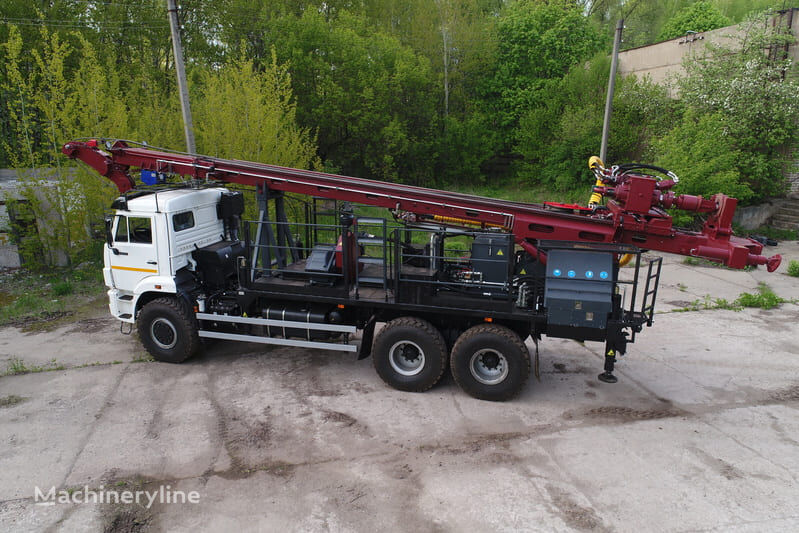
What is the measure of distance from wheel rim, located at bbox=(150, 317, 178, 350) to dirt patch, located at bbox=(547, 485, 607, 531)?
611 centimetres

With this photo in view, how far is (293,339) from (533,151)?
22305 mm

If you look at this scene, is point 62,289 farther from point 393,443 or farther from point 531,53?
point 531,53

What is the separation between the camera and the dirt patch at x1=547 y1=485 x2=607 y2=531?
5020 mm

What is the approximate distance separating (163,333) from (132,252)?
1.39 meters

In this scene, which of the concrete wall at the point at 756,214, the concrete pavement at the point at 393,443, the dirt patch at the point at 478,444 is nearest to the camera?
the concrete pavement at the point at 393,443

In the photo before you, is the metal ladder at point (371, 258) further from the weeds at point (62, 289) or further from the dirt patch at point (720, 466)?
the weeds at point (62, 289)

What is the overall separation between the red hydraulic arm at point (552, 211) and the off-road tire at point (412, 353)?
171cm

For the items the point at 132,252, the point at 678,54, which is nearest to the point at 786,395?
the point at 132,252

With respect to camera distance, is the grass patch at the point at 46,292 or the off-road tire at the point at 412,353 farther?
the grass patch at the point at 46,292

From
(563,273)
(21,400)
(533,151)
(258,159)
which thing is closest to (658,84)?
(533,151)

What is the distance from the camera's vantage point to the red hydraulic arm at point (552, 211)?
22.4 ft

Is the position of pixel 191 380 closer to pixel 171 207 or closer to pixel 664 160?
pixel 171 207

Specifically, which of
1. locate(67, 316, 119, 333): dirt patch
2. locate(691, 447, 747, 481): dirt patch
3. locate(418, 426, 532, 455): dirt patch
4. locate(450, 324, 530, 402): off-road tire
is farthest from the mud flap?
locate(67, 316, 119, 333): dirt patch

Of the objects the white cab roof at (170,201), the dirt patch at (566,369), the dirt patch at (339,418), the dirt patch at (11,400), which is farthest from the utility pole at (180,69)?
the dirt patch at (566,369)
